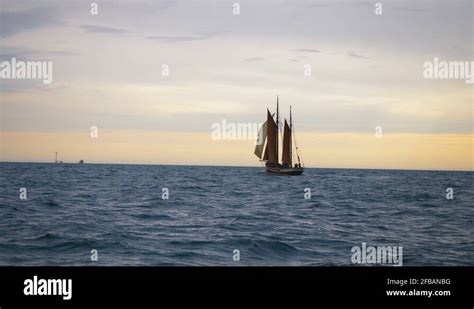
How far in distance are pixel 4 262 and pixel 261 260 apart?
35.1 feet

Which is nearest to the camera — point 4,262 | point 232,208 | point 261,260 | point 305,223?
point 4,262

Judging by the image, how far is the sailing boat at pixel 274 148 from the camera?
326ft

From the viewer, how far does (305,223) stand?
32031 millimetres

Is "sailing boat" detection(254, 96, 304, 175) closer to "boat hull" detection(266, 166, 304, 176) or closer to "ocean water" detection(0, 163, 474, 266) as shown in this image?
"boat hull" detection(266, 166, 304, 176)

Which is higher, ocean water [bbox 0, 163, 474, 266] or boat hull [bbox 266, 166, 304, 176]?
boat hull [bbox 266, 166, 304, 176]

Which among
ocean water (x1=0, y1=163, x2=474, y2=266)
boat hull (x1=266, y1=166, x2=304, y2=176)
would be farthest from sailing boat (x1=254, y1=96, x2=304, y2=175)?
ocean water (x1=0, y1=163, x2=474, y2=266)

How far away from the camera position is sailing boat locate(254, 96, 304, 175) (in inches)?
3912

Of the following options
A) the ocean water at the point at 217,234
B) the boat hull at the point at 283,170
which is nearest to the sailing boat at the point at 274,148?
the boat hull at the point at 283,170

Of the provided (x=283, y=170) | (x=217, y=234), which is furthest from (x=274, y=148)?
(x=217, y=234)

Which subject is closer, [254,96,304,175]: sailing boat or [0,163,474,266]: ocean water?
[0,163,474,266]: ocean water

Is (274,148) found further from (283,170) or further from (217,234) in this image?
(217,234)
